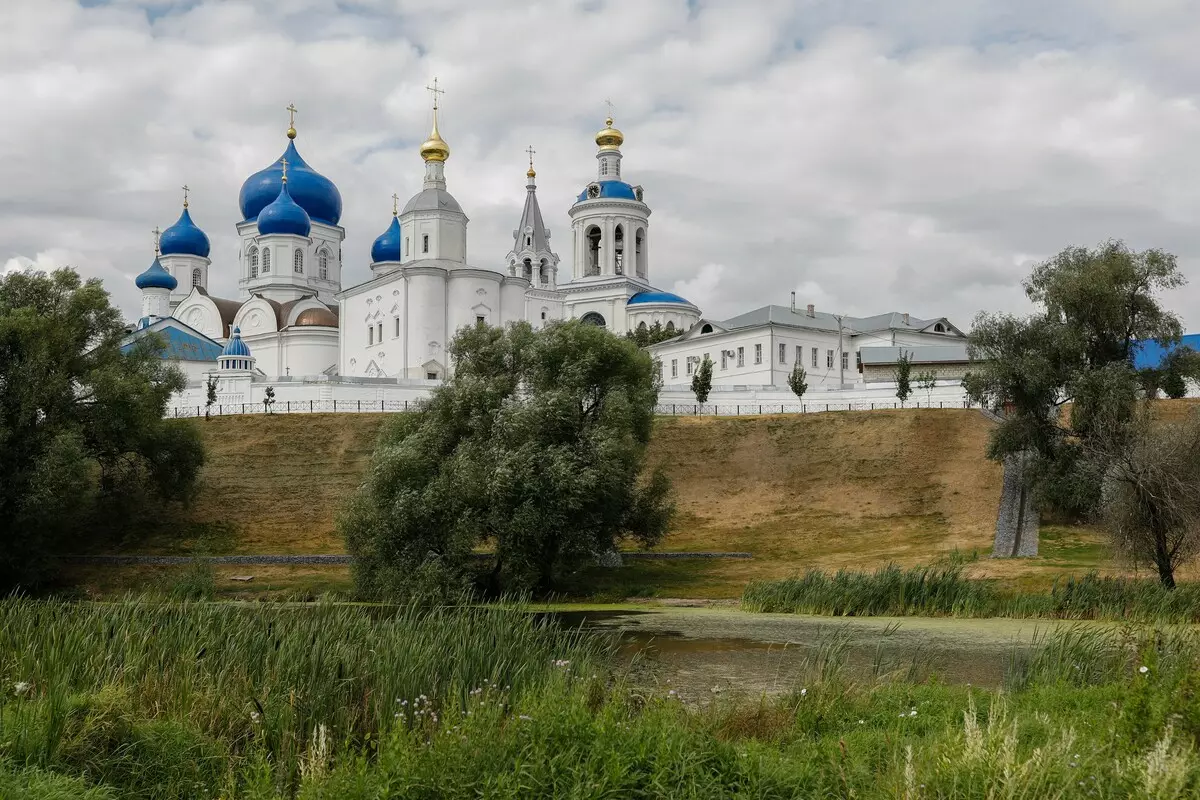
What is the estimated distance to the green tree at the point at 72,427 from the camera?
29469mm

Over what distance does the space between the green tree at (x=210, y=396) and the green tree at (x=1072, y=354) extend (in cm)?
3346

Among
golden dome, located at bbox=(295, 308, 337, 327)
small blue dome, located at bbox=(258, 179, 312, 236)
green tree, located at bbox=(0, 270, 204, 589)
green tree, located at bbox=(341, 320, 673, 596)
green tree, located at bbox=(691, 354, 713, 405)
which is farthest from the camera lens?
small blue dome, located at bbox=(258, 179, 312, 236)

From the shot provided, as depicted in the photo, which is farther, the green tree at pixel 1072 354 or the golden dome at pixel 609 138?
the golden dome at pixel 609 138

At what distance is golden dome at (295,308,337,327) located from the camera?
68175 mm

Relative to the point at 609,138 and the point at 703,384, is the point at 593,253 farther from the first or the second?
the point at 703,384

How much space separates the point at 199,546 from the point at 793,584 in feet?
64.4

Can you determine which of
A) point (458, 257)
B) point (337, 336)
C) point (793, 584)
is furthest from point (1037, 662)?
point (337, 336)

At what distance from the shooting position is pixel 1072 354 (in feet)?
97.4

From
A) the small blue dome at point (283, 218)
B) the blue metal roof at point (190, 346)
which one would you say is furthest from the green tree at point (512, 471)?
the small blue dome at point (283, 218)

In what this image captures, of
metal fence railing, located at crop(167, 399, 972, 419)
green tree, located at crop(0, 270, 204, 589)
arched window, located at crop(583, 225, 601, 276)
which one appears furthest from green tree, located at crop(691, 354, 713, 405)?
arched window, located at crop(583, 225, 601, 276)

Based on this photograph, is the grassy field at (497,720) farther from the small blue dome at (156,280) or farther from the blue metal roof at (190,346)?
the small blue dome at (156,280)

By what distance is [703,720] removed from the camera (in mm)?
9875

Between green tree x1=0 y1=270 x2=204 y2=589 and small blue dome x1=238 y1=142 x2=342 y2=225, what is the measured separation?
39051 mm

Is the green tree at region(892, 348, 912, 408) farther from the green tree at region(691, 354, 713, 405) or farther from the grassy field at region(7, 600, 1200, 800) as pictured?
the grassy field at region(7, 600, 1200, 800)
